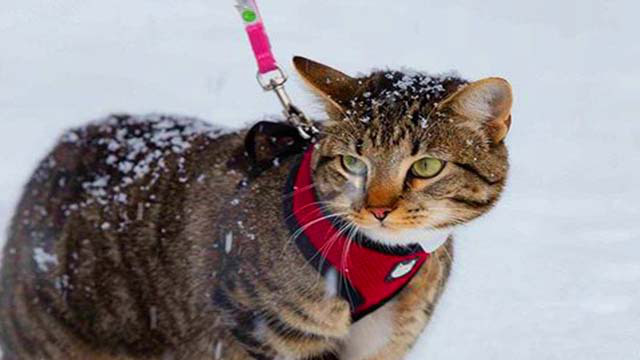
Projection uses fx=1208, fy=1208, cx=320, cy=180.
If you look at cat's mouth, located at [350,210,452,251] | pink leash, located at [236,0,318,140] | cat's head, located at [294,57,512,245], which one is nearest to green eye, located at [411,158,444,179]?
cat's head, located at [294,57,512,245]

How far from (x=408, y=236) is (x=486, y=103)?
408 millimetres

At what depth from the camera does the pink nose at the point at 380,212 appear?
309cm

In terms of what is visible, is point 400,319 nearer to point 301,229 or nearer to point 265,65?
point 301,229

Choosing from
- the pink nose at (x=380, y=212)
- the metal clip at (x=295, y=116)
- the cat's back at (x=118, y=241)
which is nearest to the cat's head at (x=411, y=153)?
the pink nose at (x=380, y=212)

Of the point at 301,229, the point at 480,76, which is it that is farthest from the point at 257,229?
the point at 480,76

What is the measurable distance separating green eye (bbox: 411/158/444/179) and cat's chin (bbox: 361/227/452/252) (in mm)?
155

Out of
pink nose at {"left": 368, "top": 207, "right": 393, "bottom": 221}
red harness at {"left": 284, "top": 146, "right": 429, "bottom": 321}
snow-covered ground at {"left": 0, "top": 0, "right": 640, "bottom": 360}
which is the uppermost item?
pink nose at {"left": 368, "top": 207, "right": 393, "bottom": 221}

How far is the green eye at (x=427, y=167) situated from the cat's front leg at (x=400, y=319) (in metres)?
0.42

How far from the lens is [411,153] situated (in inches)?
124

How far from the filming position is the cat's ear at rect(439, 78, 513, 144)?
3.10 meters

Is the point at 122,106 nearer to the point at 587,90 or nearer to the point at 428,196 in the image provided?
the point at 587,90

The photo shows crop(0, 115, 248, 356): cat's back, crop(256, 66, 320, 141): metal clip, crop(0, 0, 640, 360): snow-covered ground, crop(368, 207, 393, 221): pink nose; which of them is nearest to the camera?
crop(368, 207, 393, 221): pink nose

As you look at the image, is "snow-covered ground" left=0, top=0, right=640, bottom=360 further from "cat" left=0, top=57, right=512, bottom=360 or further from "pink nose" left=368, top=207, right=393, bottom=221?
"pink nose" left=368, top=207, right=393, bottom=221

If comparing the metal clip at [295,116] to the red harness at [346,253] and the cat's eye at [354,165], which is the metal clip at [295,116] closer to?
the red harness at [346,253]
